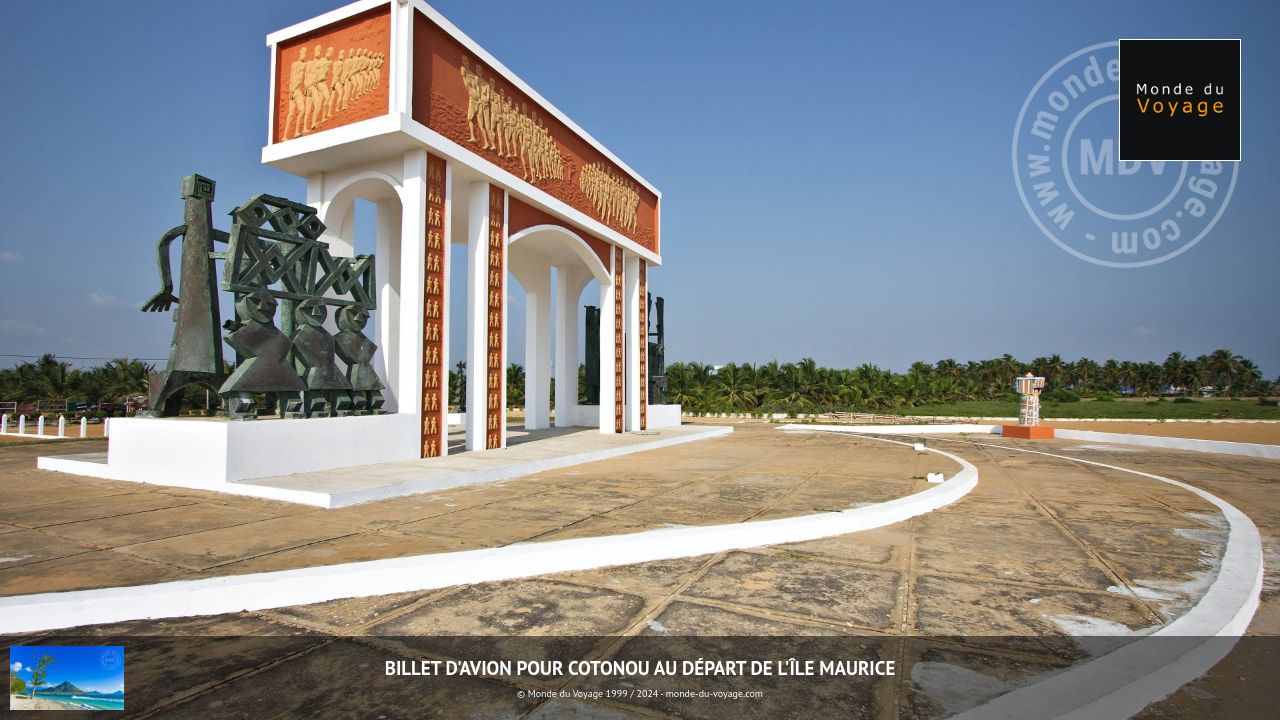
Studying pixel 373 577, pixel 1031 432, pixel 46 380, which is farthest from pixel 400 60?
pixel 46 380

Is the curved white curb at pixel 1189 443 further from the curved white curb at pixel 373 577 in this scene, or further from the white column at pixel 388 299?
the white column at pixel 388 299

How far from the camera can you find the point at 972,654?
3.06 meters

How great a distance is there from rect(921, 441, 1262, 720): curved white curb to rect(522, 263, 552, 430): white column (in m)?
15.2

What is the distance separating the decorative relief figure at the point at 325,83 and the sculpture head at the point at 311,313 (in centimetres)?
313

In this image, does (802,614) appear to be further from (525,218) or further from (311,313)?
(525,218)

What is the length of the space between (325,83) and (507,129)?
3.30 m

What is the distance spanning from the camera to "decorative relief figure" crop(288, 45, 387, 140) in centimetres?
996

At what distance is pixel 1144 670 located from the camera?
282 centimetres

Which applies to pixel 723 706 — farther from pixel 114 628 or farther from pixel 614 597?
pixel 114 628

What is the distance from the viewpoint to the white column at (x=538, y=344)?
17.7m

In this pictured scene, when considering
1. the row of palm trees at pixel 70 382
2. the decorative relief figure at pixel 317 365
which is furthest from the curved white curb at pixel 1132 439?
the row of palm trees at pixel 70 382

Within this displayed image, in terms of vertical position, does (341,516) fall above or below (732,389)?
below

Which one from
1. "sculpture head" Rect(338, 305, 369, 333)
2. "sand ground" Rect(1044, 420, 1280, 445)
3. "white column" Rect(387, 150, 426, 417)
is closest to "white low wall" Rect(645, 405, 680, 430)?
"white column" Rect(387, 150, 426, 417)

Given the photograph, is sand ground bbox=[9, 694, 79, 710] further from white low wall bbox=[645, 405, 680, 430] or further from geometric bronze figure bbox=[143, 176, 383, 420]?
white low wall bbox=[645, 405, 680, 430]
